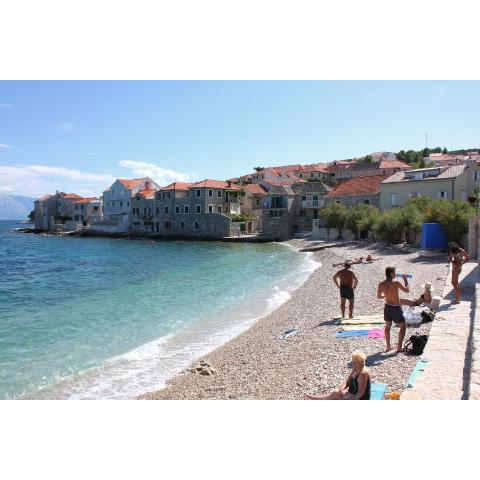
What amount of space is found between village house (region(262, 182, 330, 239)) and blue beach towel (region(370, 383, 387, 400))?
1861 inches

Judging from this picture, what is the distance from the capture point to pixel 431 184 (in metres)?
39.0

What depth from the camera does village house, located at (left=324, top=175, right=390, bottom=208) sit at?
46.5 m

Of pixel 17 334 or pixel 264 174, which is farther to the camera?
pixel 264 174

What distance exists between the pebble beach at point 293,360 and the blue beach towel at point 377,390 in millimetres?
138

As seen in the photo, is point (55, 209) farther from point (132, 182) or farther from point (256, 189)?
point (256, 189)

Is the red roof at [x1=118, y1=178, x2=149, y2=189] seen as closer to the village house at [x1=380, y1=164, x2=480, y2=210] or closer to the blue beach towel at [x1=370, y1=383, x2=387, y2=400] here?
the village house at [x1=380, y1=164, x2=480, y2=210]

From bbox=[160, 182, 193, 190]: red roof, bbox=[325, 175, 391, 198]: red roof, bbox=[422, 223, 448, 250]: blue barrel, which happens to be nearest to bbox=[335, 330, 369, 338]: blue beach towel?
bbox=[422, 223, 448, 250]: blue barrel

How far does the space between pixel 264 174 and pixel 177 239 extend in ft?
74.2

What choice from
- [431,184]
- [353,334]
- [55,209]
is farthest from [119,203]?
[353,334]

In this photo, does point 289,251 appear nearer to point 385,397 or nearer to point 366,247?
point 366,247

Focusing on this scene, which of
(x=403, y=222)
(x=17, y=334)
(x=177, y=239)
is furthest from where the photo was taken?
(x=177, y=239)

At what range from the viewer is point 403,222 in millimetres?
31578

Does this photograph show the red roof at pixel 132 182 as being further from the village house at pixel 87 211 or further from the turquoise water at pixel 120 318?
the turquoise water at pixel 120 318
